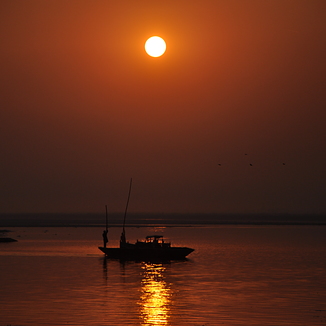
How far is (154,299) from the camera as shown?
3534 centimetres

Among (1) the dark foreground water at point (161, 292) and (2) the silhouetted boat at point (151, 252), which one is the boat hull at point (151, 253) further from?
(1) the dark foreground water at point (161, 292)

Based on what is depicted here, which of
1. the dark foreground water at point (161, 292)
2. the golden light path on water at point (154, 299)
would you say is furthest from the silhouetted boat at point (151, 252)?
the golden light path on water at point (154, 299)

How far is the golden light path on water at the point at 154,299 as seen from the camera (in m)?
28.6

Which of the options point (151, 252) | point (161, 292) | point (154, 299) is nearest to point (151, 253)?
point (151, 252)

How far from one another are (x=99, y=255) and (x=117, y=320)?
4541 centimetres

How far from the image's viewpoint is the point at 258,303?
34000 millimetres

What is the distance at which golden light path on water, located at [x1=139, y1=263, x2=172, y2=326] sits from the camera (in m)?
28.6

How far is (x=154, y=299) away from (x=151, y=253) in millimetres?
28711

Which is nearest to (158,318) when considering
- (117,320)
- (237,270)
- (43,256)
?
(117,320)

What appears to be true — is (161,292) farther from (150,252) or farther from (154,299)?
(150,252)

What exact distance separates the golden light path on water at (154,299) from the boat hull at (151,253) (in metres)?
9.76

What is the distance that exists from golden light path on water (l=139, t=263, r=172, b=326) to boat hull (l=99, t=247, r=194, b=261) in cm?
976

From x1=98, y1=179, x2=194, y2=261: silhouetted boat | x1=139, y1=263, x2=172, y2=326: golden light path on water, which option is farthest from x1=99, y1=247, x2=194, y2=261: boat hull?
x1=139, y1=263, x2=172, y2=326: golden light path on water

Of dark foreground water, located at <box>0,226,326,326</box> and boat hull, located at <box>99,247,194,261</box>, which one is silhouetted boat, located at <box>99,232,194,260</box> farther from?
dark foreground water, located at <box>0,226,326,326</box>
